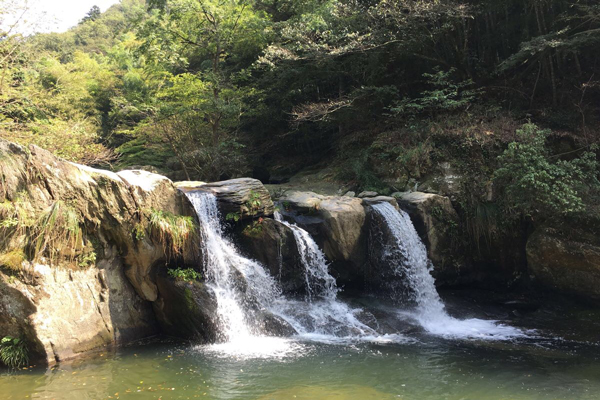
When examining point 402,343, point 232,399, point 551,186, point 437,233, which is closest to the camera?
point 232,399

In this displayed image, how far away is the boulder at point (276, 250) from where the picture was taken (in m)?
8.95

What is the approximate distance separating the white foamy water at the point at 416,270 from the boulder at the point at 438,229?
0.27m

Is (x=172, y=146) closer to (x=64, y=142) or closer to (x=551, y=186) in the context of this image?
(x=64, y=142)

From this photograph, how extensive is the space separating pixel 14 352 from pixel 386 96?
12254mm

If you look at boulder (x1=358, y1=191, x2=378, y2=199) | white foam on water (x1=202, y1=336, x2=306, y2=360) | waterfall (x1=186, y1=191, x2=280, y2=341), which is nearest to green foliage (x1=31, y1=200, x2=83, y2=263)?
waterfall (x1=186, y1=191, x2=280, y2=341)

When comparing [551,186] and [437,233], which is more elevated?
[551,186]

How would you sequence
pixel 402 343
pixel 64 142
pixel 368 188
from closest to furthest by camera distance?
pixel 402 343, pixel 64 142, pixel 368 188

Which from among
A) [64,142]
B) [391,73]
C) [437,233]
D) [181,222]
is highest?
[391,73]

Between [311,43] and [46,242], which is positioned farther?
[311,43]

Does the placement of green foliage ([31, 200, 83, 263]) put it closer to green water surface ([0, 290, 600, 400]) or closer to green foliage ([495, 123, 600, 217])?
green water surface ([0, 290, 600, 400])

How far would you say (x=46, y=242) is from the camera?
21.1 feet

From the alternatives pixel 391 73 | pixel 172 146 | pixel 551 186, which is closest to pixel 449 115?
pixel 391 73

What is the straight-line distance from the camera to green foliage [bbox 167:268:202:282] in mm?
7629

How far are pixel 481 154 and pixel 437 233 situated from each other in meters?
2.92
